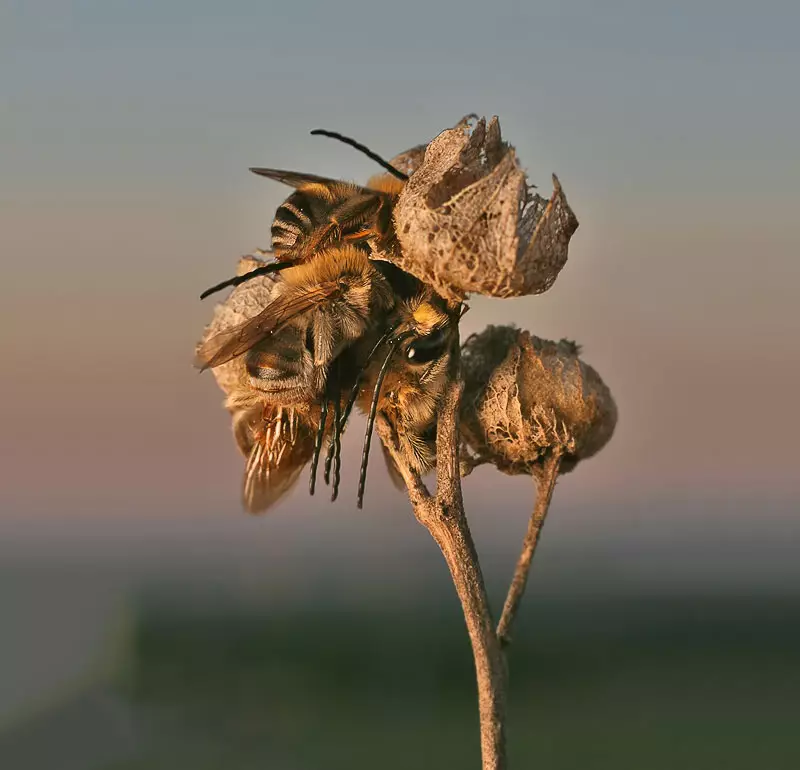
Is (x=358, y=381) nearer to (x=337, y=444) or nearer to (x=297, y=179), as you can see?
(x=337, y=444)

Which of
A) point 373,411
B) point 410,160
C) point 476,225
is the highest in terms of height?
point 410,160

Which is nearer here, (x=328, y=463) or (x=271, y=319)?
(x=271, y=319)

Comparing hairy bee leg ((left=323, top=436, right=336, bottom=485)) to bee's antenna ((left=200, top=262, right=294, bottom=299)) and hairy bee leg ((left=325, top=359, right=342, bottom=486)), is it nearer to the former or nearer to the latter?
hairy bee leg ((left=325, top=359, right=342, bottom=486))

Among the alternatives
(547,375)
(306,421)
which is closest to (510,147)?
(547,375)

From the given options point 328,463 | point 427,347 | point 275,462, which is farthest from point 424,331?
point 275,462

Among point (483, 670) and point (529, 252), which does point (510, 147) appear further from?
point (483, 670)

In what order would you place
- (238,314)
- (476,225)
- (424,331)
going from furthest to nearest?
(238,314) → (424,331) → (476,225)

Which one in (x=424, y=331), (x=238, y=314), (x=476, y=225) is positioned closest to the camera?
(x=476, y=225)

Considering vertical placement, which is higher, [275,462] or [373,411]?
[373,411]
